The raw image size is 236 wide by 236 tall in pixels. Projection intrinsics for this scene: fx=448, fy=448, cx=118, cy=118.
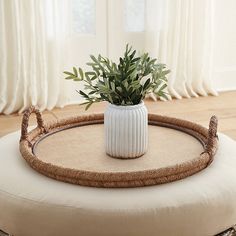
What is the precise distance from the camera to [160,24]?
365cm

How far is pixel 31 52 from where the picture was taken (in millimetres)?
3330

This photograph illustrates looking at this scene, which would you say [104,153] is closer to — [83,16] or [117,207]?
[117,207]

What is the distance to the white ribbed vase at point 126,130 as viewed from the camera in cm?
150

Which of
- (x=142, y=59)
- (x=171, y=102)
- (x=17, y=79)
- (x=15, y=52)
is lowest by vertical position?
(x=171, y=102)

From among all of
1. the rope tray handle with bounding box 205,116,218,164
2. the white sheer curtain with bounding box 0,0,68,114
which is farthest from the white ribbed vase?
the white sheer curtain with bounding box 0,0,68,114

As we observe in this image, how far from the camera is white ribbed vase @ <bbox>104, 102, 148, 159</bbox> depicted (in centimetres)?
150

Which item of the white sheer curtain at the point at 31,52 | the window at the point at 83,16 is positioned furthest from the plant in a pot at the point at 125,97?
the window at the point at 83,16

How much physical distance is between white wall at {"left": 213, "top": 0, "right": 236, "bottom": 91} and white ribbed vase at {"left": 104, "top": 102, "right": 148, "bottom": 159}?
2694 millimetres

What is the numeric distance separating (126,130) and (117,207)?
1.29 feet

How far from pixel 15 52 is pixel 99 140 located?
183 centimetres

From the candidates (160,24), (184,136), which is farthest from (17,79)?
(184,136)

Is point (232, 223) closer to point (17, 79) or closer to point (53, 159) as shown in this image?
point (53, 159)

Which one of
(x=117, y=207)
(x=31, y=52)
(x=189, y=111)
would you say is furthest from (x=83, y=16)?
(x=117, y=207)

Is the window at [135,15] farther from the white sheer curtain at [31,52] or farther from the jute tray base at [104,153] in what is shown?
the jute tray base at [104,153]
